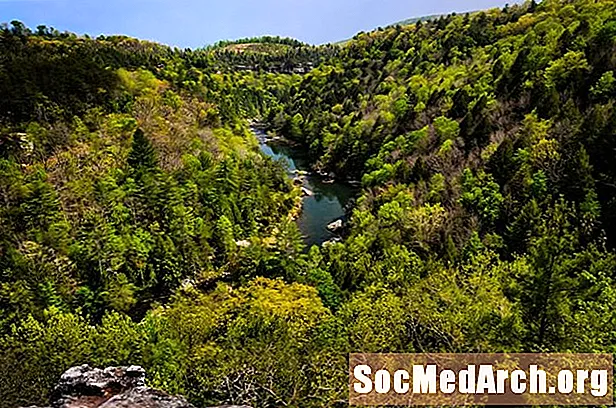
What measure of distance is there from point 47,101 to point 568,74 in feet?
192

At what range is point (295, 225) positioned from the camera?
47.8 m

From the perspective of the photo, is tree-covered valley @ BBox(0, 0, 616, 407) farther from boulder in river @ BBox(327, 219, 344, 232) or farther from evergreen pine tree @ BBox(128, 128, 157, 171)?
boulder in river @ BBox(327, 219, 344, 232)

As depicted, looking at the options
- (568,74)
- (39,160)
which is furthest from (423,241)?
(39,160)

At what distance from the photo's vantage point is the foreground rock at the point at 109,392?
949 cm

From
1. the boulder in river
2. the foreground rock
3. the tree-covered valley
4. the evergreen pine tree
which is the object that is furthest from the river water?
the foreground rock

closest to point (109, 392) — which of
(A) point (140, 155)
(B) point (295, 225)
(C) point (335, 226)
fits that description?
(B) point (295, 225)

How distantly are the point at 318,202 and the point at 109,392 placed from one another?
57393 millimetres

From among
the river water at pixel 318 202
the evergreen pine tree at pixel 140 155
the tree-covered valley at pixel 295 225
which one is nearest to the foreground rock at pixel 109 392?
the tree-covered valley at pixel 295 225

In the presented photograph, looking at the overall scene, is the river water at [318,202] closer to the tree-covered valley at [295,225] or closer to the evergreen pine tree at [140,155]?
the tree-covered valley at [295,225]

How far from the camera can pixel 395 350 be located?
1941 centimetres

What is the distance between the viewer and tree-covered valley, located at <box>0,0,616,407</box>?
776 inches

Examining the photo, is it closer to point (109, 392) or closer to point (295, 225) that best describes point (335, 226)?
point (295, 225)

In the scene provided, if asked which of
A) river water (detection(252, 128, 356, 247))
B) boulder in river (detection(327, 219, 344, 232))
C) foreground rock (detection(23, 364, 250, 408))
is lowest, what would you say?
foreground rock (detection(23, 364, 250, 408))

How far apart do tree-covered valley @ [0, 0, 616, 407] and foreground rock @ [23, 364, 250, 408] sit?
874 centimetres
